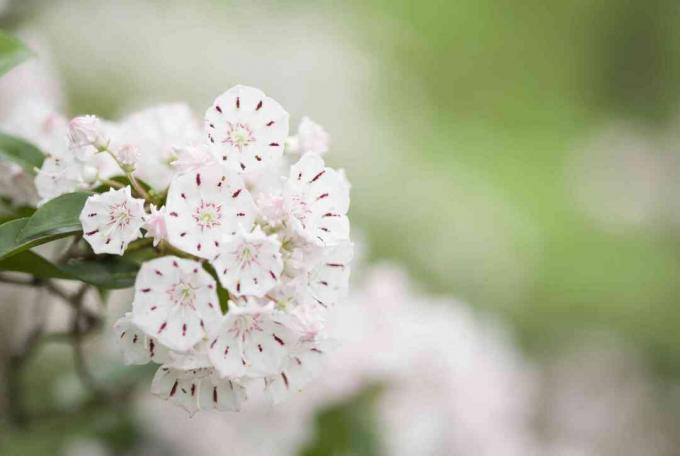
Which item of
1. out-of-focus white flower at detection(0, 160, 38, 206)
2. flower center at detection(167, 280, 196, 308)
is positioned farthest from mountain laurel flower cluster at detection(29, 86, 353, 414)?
out-of-focus white flower at detection(0, 160, 38, 206)

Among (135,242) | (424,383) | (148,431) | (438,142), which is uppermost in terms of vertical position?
(438,142)

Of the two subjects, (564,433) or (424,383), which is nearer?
(424,383)

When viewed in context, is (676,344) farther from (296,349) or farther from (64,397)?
(296,349)

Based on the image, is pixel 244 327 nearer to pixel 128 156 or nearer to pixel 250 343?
pixel 250 343

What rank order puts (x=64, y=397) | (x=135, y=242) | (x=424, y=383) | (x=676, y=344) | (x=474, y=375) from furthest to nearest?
(x=676, y=344), (x=474, y=375), (x=424, y=383), (x=64, y=397), (x=135, y=242)

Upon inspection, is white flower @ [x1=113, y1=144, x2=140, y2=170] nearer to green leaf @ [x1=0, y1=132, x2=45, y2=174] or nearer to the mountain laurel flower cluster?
the mountain laurel flower cluster

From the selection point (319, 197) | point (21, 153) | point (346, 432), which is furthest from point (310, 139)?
point (346, 432)

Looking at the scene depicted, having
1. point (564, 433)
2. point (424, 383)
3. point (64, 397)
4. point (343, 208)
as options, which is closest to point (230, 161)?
point (343, 208)

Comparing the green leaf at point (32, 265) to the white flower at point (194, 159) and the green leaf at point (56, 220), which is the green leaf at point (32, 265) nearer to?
the green leaf at point (56, 220)
